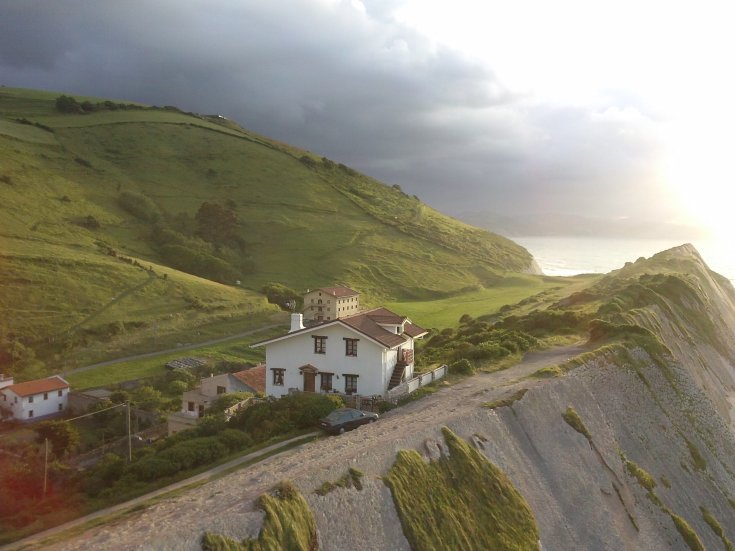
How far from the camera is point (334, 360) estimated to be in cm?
3500

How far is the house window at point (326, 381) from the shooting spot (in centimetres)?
3503

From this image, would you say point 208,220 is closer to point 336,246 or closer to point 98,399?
point 336,246

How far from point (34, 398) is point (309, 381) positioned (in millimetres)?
35118

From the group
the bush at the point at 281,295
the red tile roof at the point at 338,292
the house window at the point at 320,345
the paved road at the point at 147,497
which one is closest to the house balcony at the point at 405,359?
the house window at the point at 320,345

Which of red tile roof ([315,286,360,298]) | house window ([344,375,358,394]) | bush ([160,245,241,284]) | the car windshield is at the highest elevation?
bush ([160,245,241,284])

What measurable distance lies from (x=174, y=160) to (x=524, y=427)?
482 ft

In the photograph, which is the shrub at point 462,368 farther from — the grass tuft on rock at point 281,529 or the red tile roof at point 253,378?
the grass tuft on rock at point 281,529

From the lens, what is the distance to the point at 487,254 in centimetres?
15312

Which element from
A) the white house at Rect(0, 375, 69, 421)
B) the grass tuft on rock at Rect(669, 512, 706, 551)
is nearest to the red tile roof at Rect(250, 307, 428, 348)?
the grass tuft on rock at Rect(669, 512, 706, 551)

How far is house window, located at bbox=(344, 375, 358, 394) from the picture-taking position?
34562 millimetres

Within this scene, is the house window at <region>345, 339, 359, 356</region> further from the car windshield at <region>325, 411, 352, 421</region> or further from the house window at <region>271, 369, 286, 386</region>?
the car windshield at <region>325, 411, 352, 421</region>

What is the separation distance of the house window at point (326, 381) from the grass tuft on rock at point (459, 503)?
12.1 metres

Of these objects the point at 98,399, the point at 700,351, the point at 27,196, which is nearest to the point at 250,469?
the point at 98,399

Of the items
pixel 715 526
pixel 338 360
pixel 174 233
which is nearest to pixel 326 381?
pixel 338 360
